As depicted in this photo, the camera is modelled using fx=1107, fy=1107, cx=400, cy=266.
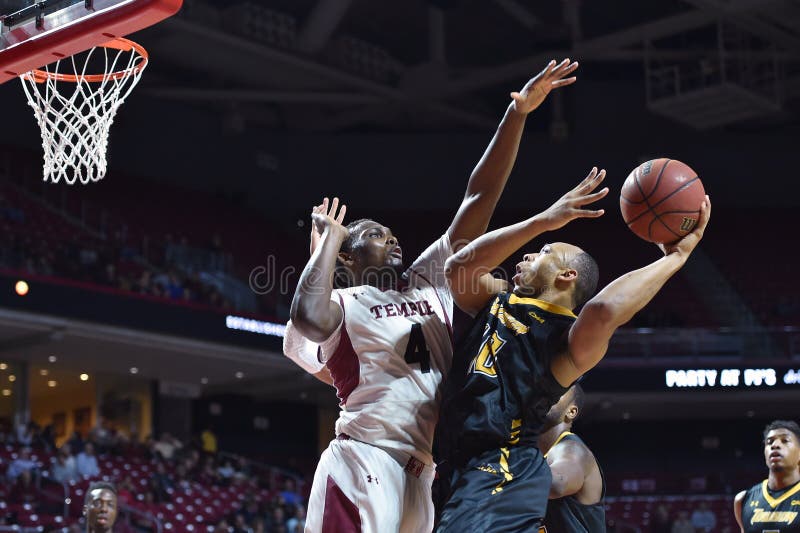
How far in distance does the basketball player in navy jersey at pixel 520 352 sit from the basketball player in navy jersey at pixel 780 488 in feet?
11.8

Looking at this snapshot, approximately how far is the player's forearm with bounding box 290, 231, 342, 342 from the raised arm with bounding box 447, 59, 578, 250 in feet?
2.40

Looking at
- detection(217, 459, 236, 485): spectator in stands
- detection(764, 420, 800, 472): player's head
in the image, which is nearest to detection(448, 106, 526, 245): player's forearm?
detection(764, 420, 800, 472): player's head

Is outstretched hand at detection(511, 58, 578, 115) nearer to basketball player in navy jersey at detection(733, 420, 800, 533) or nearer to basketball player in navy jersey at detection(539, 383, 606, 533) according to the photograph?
basketball player in navy jersey at detection(539, 383, 606, 533)

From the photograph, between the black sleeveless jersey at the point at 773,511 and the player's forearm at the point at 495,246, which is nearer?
the player's forearm at the point at 495,246

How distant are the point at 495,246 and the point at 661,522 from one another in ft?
56.2

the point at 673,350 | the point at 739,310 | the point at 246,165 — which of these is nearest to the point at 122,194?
the point at 246,165

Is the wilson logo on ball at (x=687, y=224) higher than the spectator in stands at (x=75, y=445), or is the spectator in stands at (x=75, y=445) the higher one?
the wilson logo on ball at (x=687, y=224)

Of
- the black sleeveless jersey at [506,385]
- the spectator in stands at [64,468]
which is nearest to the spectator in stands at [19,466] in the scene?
the spectator in stands at [64,468]

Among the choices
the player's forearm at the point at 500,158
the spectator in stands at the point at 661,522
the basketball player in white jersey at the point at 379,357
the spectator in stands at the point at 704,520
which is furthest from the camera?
the spectator in stands at the point at 704,520

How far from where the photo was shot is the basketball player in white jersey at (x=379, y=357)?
428cm

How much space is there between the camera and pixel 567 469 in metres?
5.00

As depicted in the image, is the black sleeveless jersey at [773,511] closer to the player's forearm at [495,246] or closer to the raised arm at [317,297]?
the player's forearm at [495,246]

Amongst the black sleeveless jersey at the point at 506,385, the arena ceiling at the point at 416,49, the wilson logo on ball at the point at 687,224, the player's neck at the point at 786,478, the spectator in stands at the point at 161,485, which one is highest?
the arena ceiling at the point at 416,49

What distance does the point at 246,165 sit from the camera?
26.3 m
